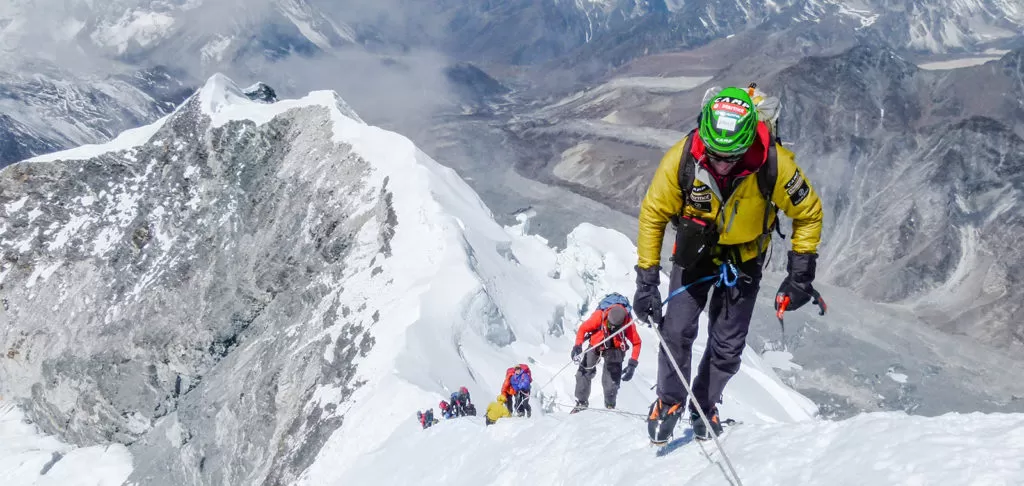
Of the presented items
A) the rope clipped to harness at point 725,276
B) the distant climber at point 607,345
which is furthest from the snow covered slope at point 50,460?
the rope clipped to harness at point 725,276

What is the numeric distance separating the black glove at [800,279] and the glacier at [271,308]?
6.08 m

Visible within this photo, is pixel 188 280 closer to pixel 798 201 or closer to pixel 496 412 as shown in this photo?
pixel 496 412

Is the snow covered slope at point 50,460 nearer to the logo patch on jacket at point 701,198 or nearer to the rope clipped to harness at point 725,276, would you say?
the rope clipped to harness at point 725,276

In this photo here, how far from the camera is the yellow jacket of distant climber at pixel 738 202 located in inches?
275

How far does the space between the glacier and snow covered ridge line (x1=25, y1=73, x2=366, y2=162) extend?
0.30 metres

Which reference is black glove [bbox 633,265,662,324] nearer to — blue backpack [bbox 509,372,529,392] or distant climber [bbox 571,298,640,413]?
distant climber [bbox 571,298,640,413]

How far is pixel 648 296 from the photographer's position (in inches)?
298

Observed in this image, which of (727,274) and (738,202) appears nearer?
(738,202)

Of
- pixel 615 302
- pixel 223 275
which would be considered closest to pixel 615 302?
pixel 615 302

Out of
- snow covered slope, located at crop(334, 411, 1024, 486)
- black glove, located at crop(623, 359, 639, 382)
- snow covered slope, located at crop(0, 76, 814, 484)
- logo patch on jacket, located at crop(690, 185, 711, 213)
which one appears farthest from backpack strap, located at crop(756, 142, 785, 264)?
snow covered slope, located at crop(0, 76, 814, 484)

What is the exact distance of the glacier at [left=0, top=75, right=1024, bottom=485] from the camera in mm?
24141

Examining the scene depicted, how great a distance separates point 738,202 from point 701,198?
1.35 ft

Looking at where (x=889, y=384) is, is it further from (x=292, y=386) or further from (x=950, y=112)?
(x=950, y=112)

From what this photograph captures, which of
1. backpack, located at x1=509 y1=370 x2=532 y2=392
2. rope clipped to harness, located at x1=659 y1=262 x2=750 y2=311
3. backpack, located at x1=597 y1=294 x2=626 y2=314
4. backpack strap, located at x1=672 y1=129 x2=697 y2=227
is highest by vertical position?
backpack strap, located at x1=672 y1=129 x2=697 y2=227
